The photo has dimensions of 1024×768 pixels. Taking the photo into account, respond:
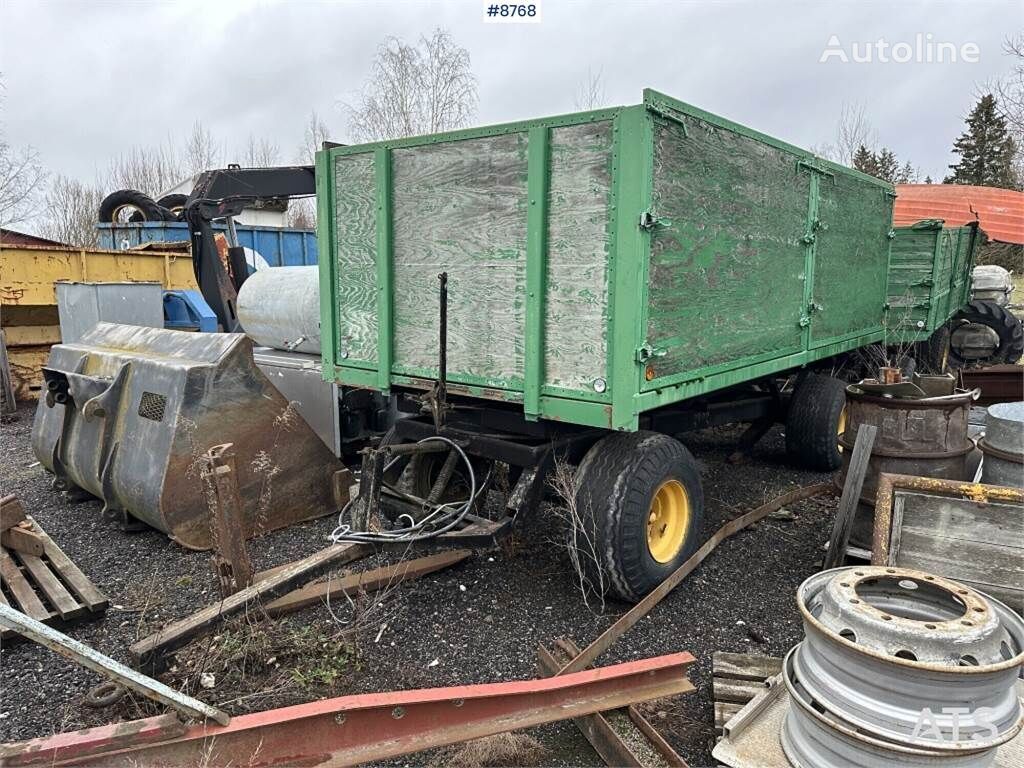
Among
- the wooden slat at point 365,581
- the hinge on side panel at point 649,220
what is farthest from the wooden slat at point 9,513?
the hinge on side panel at point 649,220

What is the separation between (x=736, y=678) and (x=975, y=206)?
18466mm

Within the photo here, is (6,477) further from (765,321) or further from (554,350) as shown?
(765,321)

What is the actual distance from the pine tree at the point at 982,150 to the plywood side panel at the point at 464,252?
105ft

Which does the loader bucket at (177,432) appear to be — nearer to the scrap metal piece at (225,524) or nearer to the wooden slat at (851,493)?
the scrap metal piece at (225,524)

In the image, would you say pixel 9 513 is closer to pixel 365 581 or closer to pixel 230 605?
pixel 230 605

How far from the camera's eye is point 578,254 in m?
3.02

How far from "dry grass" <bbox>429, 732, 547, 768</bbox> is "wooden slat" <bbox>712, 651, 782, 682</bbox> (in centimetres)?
83

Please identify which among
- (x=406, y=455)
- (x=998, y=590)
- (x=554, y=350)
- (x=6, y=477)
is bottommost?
(x=6, y=477)

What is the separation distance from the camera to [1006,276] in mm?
11758

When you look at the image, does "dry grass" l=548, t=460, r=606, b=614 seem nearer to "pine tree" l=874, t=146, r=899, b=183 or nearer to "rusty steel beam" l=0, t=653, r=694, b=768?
"rusty steel beam" l=0, t=653, r=694, b=768

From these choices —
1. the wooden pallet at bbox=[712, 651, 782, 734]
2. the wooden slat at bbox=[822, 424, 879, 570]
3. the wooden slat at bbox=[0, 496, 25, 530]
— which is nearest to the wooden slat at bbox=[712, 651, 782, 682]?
the wooden pallet at bbox=[712, 651, 782, 734]

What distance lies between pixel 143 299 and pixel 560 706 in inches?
306

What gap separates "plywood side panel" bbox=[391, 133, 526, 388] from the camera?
3.23m

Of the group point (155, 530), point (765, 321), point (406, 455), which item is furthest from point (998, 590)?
point (155, 530)
